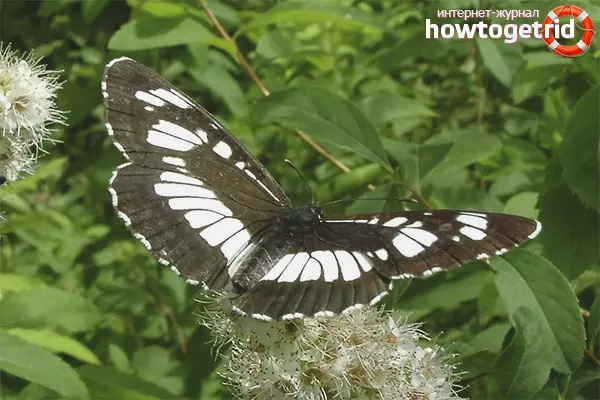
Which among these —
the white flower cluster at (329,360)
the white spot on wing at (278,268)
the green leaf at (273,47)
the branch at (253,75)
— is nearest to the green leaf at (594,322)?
the white flower cluster at (329,360)

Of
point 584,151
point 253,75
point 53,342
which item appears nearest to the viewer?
point 584,151

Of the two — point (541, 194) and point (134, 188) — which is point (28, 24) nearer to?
point (134, 188)

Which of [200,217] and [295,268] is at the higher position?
[200,217]

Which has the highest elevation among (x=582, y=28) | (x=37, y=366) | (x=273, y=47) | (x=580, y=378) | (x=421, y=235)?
(x=273, y=47)

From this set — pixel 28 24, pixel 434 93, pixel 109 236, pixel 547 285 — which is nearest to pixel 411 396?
pixel 547 285

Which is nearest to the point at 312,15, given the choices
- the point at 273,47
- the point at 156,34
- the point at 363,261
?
the point at 273,47

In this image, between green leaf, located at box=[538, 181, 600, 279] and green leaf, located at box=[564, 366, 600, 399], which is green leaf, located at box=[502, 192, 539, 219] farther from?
green leaf, located at box=[564, 366, 600, 399]

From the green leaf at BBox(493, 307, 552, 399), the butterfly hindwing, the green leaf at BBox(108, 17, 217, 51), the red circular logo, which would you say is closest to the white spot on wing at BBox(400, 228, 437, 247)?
the butterfly hindwing

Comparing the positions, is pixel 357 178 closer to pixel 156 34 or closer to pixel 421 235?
pixel 421 235
